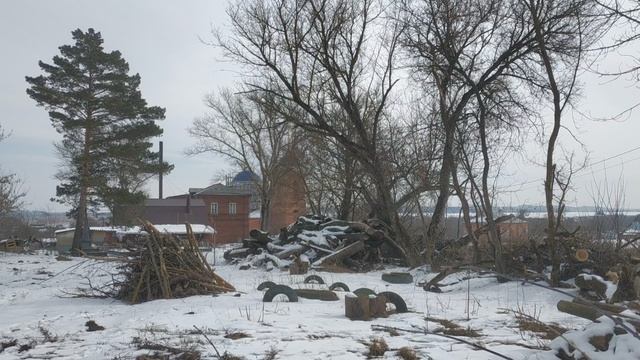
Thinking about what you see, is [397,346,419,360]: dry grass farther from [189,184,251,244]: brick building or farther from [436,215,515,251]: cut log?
[189,184,251,244]: brick building

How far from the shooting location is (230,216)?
6175 centimetres

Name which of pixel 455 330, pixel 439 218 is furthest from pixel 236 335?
pixel 439 218

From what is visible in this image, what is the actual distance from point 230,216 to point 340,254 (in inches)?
1865

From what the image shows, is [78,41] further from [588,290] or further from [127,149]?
[588,290]

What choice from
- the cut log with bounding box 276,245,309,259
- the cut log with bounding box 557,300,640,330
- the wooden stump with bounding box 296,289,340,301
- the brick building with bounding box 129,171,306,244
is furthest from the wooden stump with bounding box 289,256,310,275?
the brick building with bounding box 129,171,306,244

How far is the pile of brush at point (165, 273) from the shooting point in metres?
9.23

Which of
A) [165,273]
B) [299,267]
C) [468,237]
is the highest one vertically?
[468,237]

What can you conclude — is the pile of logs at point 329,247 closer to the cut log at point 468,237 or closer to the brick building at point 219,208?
the cut log at point 468,237

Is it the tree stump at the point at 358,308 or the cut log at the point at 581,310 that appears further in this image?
the tree stump at the point at 358,308

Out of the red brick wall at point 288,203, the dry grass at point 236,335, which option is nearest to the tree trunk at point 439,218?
the dry grass at point 236,335

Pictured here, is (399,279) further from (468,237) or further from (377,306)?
(377,306)

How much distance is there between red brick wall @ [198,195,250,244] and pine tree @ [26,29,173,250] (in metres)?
27.7

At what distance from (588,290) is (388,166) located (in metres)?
10.4

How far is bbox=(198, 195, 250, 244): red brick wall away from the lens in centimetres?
6119
